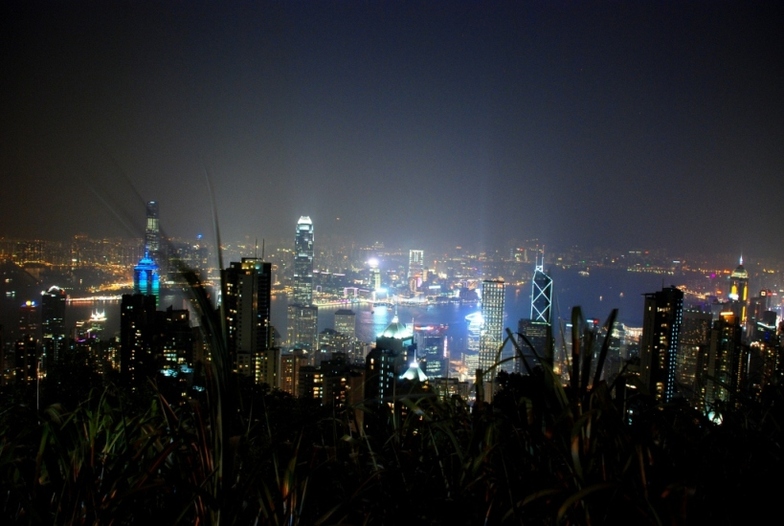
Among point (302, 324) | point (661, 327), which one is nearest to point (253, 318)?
point (661, 327)

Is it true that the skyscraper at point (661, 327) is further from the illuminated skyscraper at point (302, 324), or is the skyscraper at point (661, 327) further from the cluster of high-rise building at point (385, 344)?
the illuminated skyscraper at point (302, 324)

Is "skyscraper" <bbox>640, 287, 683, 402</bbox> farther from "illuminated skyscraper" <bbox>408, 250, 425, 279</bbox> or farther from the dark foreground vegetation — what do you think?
"illuminated skyscraper" <bbox>408, 250, 425, 279</bbox>

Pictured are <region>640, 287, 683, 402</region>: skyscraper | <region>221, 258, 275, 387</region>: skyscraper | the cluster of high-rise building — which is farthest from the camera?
<region>221, 258, 275, 387</region>: skyscraper

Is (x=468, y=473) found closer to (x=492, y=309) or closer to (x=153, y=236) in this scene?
(x=153, y=236)

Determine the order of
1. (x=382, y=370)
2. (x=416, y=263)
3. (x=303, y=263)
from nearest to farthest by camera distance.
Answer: (x=382, y=370) < (x=303, y=263) < (x=416, y=263)

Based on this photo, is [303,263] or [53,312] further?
[303,263]

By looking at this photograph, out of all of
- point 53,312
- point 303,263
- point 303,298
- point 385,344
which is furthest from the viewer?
point 303,263

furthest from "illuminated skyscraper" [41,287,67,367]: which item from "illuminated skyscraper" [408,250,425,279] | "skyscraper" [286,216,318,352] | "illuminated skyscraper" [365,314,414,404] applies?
"illuminated skyscraper" [408,250,425,279]
